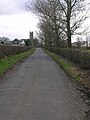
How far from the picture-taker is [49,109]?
9.25m

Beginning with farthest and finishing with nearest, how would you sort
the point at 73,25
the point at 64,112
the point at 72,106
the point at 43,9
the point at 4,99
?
1. the point at 43,9
2. the point at 73,25
3. the point at 4,99
4. the point at 72,106
5. the point at 64,112

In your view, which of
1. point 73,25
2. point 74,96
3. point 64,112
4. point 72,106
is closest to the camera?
point 64,112

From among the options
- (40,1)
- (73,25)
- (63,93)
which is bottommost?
(63,93)

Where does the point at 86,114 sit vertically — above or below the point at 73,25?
below

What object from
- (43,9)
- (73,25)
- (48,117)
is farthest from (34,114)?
(43,9)

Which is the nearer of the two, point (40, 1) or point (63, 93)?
point (63, 93)

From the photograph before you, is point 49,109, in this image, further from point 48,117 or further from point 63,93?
point 63,93

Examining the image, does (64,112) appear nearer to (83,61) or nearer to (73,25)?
(83,61)

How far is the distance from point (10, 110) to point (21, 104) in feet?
2.99

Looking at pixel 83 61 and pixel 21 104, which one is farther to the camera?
pixel 83 61

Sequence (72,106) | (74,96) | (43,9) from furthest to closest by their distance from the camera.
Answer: (43,9) → (74,96) → (72,106)

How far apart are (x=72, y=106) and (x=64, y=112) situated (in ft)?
3.12

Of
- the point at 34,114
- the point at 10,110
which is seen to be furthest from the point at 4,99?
the point at 34,114

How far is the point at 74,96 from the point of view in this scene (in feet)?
38.4
